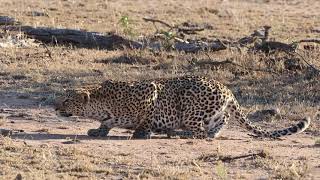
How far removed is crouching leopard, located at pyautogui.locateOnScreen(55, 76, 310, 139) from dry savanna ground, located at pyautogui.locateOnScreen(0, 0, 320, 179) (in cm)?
19

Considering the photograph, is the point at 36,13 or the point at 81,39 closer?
the point at 81,39

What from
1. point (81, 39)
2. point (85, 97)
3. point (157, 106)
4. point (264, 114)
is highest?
point (85, 97)

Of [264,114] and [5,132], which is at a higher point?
[5,132]

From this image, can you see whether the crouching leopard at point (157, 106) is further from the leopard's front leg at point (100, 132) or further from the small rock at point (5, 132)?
→ the small rock at point (5, 132)

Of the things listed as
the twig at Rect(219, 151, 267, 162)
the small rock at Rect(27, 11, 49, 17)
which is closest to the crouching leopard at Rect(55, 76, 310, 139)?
the twig at Rect(219, 151, 267, 162)

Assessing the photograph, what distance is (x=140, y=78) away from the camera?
14.1 m

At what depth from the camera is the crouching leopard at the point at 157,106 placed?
10047mm

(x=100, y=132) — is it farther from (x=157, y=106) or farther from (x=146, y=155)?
(x=146, y=155)

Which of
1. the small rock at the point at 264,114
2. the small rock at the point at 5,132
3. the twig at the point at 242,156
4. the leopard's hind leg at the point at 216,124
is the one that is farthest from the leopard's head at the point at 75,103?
the small rock at the point at 264,114

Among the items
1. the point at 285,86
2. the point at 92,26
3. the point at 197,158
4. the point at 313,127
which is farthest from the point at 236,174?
the point at 92,26

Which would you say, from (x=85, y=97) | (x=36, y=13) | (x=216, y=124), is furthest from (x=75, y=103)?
(x=36, y=13)

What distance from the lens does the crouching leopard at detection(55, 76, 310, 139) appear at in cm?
1005

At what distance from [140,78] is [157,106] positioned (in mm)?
4006

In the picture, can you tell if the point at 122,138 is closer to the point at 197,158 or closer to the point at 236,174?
the point at 197,158
